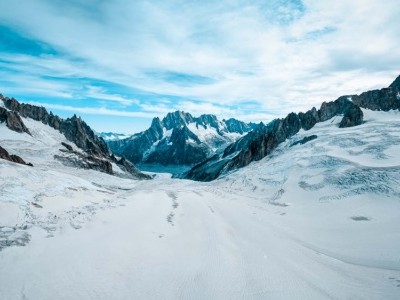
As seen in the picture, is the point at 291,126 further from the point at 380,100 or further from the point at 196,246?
Result: the point at 196,246

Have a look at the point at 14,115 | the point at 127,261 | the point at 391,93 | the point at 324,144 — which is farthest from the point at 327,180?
the point at 14,115

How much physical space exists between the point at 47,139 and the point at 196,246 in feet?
446

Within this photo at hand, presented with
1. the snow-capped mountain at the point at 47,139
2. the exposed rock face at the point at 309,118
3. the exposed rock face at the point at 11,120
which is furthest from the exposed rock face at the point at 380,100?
the exposed rock face at the point at 11,120

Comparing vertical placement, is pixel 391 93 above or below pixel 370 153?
above

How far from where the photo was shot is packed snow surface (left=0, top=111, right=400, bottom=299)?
11156 mm

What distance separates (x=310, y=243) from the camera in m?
19.5

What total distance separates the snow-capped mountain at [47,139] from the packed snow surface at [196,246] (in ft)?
120

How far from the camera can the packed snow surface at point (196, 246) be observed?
11156 millimetres

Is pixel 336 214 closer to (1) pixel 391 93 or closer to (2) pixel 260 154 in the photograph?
(2) pixel 260 154

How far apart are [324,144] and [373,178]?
99.8 ft

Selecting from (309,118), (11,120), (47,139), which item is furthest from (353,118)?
(11,120)

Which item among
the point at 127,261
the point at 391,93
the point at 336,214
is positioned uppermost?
the point at 391,93

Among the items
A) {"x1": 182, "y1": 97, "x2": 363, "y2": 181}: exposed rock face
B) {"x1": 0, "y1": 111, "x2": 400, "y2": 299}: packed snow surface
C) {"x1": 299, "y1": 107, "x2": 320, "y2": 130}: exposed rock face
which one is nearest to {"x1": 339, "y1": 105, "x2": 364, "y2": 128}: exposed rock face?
{"x1": 182, "y1": 97, "x2": 363, "y2": 181}: exposed rock face

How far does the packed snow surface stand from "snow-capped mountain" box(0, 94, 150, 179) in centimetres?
3646
